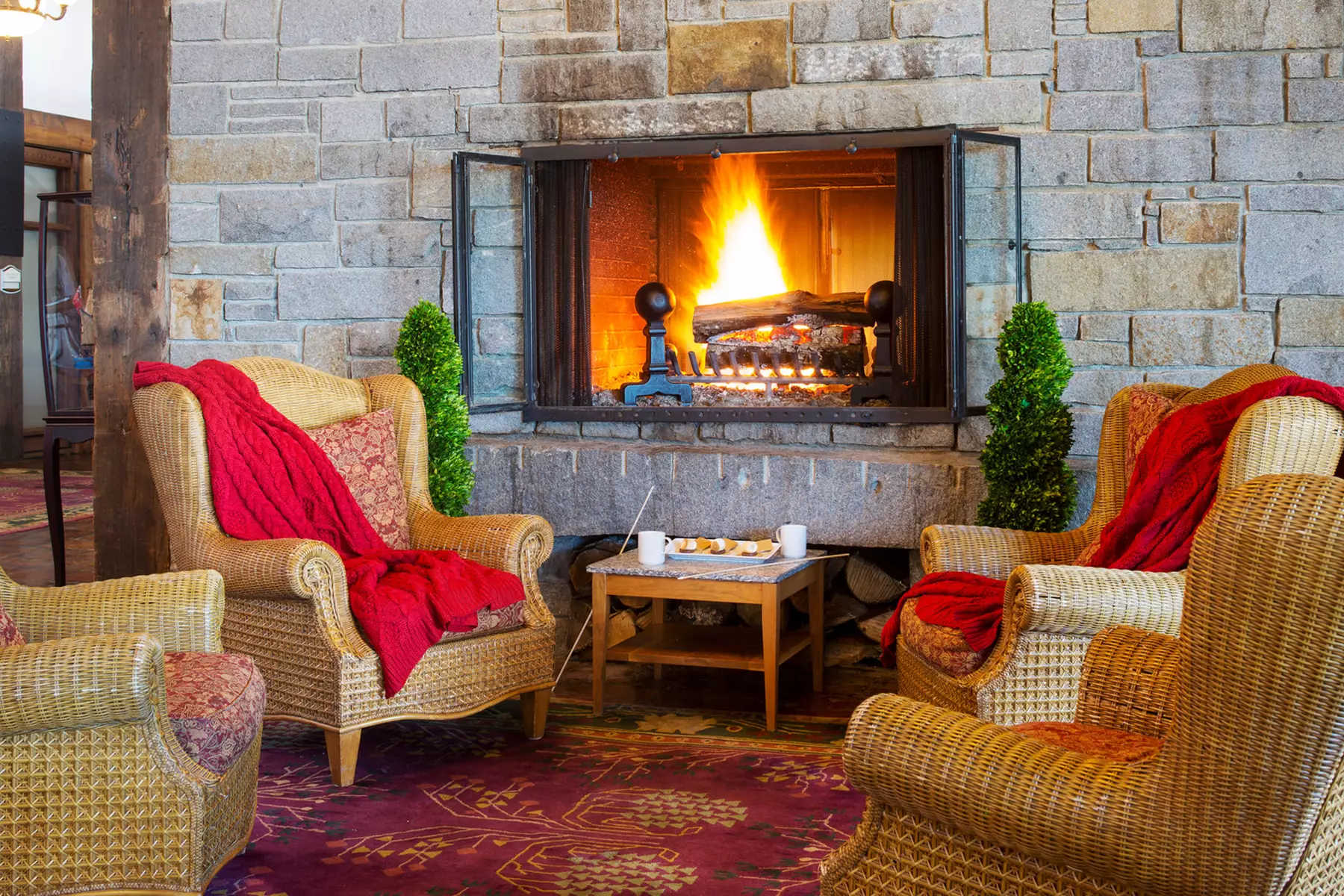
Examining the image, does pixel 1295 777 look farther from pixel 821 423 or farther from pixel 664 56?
pixel 664 56

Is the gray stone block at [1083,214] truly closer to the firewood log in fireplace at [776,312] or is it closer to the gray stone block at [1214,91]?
the gray stone block at [1214,91]

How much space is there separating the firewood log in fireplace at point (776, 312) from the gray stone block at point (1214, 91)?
1.17 metres

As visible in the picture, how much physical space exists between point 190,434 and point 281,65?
1932 mm

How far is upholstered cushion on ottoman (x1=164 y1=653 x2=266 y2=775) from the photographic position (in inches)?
86.2

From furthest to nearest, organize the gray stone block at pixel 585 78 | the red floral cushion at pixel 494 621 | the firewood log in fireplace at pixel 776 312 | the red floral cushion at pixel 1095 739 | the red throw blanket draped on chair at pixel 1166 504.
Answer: the firewood log in fireplace at pixel 776 312 → the gray stone block at pixel 585 78 → the red floral cushion at pixel 494 621 → the red throw blanket draped on chair at pixel 1166 504 → the red floral cushion at pixel 1095 739

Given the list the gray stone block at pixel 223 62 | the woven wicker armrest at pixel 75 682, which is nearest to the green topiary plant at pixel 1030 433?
the woven wicker armrest at pixel 75 682

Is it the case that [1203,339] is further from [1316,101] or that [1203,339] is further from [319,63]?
[319,63]

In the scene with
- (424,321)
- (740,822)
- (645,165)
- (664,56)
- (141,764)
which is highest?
(664,56)

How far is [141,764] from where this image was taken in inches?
82.1

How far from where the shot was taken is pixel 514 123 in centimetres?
448

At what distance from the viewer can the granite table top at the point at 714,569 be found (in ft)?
11.4

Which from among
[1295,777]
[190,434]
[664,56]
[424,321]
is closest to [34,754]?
[190,434]

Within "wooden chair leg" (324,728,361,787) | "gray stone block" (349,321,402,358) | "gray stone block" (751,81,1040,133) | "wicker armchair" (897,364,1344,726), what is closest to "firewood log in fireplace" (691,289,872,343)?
"gray stone block" (751,81,1040,133)

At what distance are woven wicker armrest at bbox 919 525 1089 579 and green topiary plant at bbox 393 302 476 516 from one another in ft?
5.23
